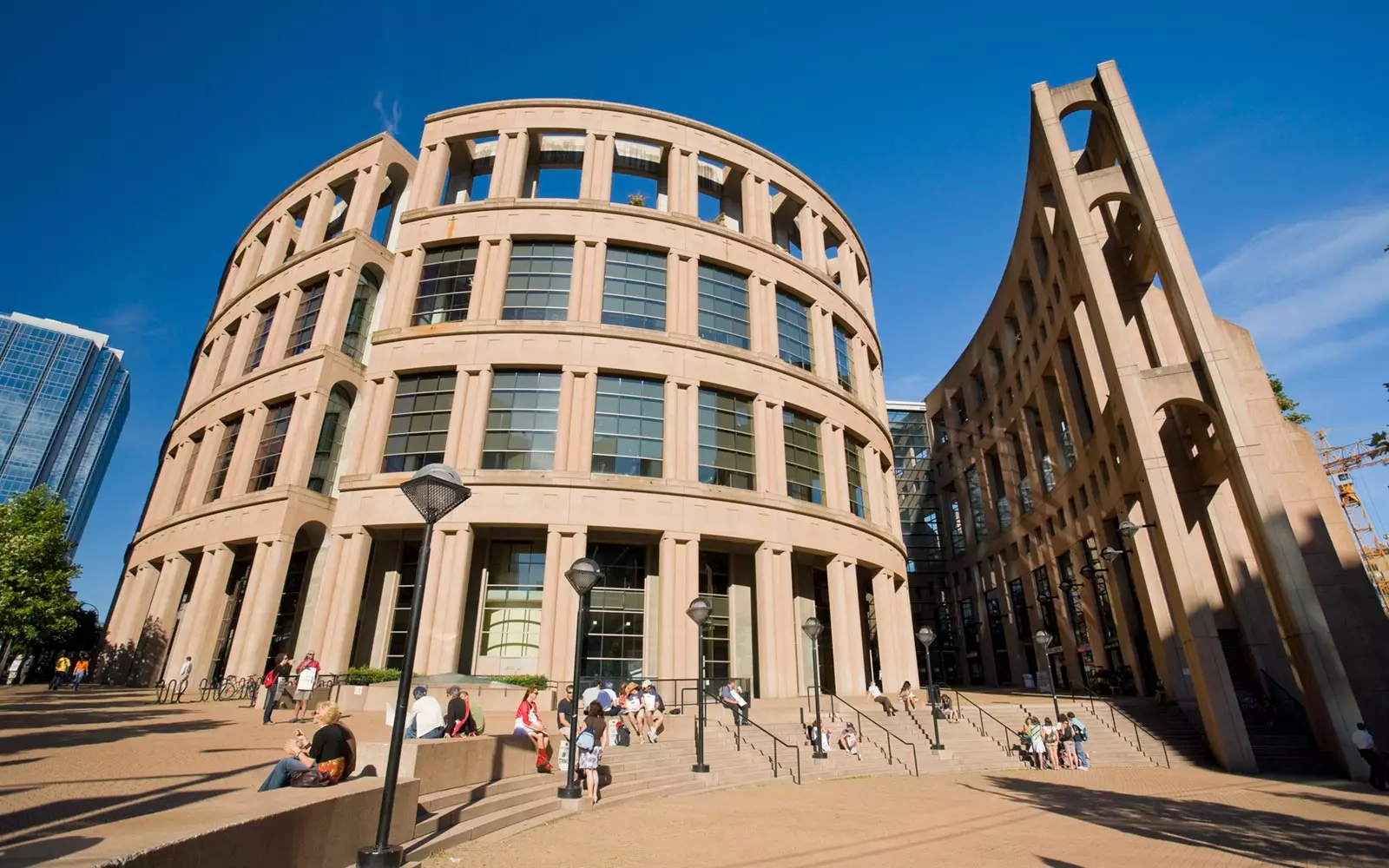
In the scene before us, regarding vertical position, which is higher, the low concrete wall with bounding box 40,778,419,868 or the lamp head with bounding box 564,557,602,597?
the lamp head with bounding box 564,557,602,597

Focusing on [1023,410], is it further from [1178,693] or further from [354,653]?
[354,653]

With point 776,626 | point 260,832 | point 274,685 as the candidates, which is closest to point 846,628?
point 776,626

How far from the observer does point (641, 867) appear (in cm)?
811

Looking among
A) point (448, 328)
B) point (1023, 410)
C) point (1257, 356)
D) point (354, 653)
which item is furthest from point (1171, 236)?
point (354, 653)

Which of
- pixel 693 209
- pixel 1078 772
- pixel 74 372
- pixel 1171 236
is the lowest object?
pixel 1078 772

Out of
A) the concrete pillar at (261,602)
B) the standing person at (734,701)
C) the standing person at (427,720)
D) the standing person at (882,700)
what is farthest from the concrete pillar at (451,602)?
the standing person at (882,700)

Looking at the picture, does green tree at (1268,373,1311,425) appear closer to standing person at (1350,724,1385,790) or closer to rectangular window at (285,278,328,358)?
standing person at (1350,724,1385,790)

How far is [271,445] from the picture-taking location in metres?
28.2

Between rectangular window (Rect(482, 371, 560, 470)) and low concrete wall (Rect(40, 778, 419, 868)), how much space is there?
1676 cm

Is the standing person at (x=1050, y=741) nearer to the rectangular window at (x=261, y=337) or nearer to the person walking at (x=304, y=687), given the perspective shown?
the person walking at (x=304, y=687)

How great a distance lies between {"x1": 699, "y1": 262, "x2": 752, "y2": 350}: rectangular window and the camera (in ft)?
93.5

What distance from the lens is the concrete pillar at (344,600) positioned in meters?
22.2

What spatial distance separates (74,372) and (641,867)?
844 feet

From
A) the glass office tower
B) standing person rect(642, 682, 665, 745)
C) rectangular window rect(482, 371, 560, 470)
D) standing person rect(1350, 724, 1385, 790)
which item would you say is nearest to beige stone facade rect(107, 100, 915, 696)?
rectangular window rect(482, 371, 560, 470)
